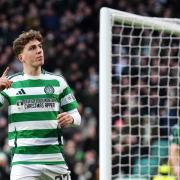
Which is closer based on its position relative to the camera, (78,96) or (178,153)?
(178,153)

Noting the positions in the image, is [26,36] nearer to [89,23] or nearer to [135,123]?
[135,123]

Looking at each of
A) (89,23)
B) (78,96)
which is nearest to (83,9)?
(89,23)

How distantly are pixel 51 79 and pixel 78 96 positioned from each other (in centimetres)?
925

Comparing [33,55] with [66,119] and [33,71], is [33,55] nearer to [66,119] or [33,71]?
[33,71]

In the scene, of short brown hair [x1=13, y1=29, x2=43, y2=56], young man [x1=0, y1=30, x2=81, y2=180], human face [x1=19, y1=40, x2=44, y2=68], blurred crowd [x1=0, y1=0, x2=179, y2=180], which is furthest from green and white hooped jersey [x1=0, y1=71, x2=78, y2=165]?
blurred crowd [x1=0, y1=0, x2=179, y2=180]

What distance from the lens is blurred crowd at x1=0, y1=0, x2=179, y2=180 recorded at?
1481 cm

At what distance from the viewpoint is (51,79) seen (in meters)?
7.20

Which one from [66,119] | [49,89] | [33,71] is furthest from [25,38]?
[66,119]

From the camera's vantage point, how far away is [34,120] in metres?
7.04

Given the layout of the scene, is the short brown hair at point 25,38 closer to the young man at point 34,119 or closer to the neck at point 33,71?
the young man at point 34,119

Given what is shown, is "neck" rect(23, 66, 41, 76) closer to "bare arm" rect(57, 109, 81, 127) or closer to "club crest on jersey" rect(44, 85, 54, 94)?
"club crest on jersey" rect(44, 85, 54, 94)

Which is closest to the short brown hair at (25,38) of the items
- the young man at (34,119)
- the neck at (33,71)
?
the young man at (34,119)

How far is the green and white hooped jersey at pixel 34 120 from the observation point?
277 inches

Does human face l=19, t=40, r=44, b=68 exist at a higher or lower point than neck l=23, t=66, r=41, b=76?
higher
